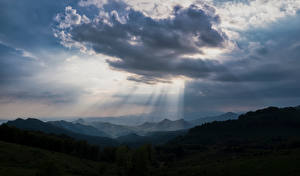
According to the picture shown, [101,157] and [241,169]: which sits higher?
[241,169]

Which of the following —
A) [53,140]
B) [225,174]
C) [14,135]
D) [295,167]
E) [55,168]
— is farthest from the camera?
[53,140]

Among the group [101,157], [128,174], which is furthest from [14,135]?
[128,174]

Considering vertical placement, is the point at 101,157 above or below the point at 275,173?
A: below

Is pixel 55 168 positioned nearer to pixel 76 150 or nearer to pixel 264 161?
pixel 264 161

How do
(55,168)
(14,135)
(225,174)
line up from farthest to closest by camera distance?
(14,135)
(225,174)
(55,168)

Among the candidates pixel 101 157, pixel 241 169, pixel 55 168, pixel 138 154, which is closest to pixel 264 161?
pixel 241 169

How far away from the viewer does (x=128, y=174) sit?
96.2 m

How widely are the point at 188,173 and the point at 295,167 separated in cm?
4199

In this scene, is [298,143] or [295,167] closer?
[295,167]

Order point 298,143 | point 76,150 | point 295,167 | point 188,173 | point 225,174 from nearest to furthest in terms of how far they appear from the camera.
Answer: point 295,167 → point 225,174 → point 188,173 → point 76,150 → point 298,143

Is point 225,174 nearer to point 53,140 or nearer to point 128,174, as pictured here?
point 128,174

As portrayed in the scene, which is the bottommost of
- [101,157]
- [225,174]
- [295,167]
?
[101,157]

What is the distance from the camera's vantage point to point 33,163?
92.1m

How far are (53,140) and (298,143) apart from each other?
212 metres
